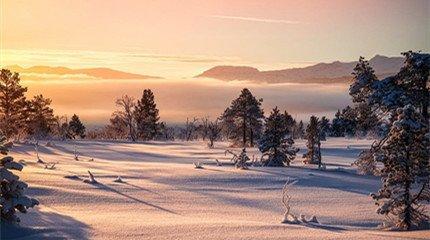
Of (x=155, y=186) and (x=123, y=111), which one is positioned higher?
(x=123, y=111)

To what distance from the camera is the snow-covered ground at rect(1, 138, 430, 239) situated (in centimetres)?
1374

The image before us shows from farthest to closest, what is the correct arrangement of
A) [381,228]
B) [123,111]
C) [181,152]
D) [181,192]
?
[123,111]
[181,152]
[181,192]
[381,228]

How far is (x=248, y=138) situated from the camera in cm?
6662

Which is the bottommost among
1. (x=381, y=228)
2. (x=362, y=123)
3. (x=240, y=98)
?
(x=381, y=228)

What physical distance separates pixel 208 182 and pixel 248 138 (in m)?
41.3

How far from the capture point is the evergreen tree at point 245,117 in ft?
203

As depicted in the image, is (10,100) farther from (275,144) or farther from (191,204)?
(191,204)

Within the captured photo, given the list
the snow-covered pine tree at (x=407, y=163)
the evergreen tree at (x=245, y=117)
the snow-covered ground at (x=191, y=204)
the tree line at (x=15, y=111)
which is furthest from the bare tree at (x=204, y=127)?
the snow-covered pine tree at (x=407, y=163)

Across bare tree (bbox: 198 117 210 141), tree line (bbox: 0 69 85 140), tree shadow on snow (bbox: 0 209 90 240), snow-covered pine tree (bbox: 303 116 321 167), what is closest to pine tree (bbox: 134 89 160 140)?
bare tree (bbox: 198 117 210 141)

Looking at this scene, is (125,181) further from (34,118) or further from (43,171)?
(34,118)

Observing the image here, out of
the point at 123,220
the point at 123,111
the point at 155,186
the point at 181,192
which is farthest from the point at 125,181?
the point at 123,111

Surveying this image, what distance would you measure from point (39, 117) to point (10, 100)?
822 cm

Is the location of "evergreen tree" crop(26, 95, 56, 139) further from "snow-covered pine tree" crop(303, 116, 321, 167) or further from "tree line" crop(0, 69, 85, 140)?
"snow-covered pine tree" crop(303, 116, 321, 167)

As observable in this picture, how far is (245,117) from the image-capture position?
6244 cm
